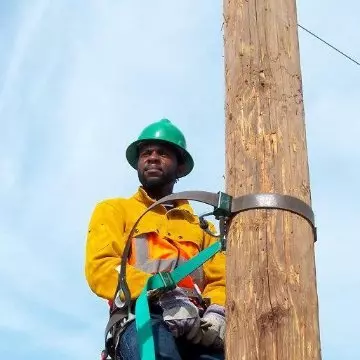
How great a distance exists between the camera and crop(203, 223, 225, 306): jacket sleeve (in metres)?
3.87

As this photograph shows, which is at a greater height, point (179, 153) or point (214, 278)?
point (179, 153)

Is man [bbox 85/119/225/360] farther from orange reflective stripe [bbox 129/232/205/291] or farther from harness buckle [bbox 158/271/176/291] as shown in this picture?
harness buckle [bbox 158/271/176/291]

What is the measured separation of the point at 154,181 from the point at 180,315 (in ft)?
3.31

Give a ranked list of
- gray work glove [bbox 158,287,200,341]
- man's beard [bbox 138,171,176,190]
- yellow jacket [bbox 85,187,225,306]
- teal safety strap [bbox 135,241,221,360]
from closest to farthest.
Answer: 1. teal safety strap [bbox 135,241,221,360]
2. gray work glove [bbox 158,287,200,341]
3. yellow jacket [bbox 85,187,225,306]
4. man's beard [bbox 138,171,176,190]

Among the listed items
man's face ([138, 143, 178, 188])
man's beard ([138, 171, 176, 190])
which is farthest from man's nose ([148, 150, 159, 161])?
man's beard ([138, 171, 176, 190])

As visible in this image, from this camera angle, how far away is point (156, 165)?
4.34 metres

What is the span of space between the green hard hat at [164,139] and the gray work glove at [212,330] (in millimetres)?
1128

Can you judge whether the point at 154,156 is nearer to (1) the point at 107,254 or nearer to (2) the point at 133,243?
(2) the point at 133,243

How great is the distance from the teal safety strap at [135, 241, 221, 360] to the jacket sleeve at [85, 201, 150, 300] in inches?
5.8

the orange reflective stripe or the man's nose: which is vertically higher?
the man's nose

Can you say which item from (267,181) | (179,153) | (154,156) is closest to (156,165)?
(154,156)

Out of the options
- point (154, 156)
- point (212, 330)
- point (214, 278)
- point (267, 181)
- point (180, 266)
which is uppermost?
point (154, 156)

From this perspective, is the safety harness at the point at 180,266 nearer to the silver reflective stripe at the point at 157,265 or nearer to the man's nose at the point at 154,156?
the silver reflective stripe at the point at 157,265

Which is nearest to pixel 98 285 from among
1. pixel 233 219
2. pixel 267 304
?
pixel 233 219
